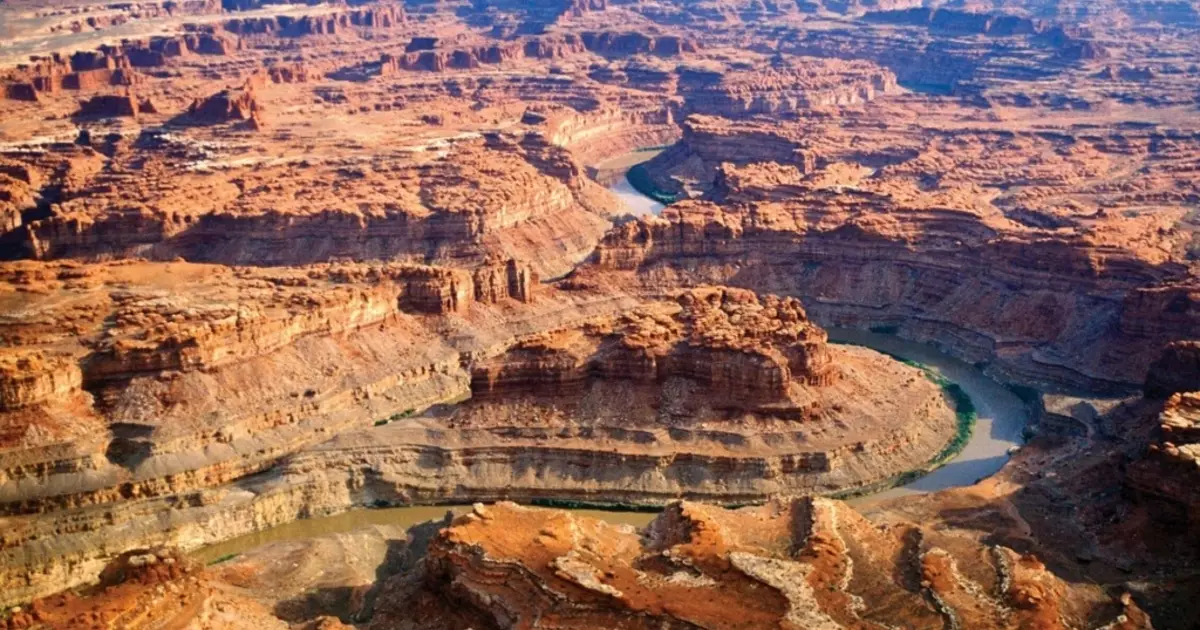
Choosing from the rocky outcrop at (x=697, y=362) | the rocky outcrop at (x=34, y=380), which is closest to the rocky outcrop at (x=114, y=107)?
the rocky outcrop at (x=34, y=380)

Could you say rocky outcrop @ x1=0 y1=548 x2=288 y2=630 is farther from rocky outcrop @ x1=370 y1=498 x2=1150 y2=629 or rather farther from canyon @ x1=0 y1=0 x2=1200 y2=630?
rocky outcrop @ x1=370 y1=498 x2=1150 y2=629

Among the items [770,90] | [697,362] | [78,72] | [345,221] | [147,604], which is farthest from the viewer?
[770,90]

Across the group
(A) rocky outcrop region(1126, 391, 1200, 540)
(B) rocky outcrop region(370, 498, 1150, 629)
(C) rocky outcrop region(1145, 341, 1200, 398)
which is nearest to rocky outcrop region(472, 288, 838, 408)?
(B) rocky outcrop region(370, 498, 1150, 629)

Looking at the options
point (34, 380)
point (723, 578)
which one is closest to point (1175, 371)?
point (723, 578)

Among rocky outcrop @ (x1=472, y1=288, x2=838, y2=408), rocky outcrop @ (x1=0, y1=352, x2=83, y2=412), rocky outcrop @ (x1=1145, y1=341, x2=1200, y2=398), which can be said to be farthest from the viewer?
rocky outcrop @ (x1=1145, y1=341, x2=1200, y2=398)

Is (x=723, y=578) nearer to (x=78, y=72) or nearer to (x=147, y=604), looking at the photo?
(x=147, y=604)

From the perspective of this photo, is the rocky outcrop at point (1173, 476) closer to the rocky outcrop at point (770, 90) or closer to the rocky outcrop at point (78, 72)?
the rocky outcrop at point (770, 90)
